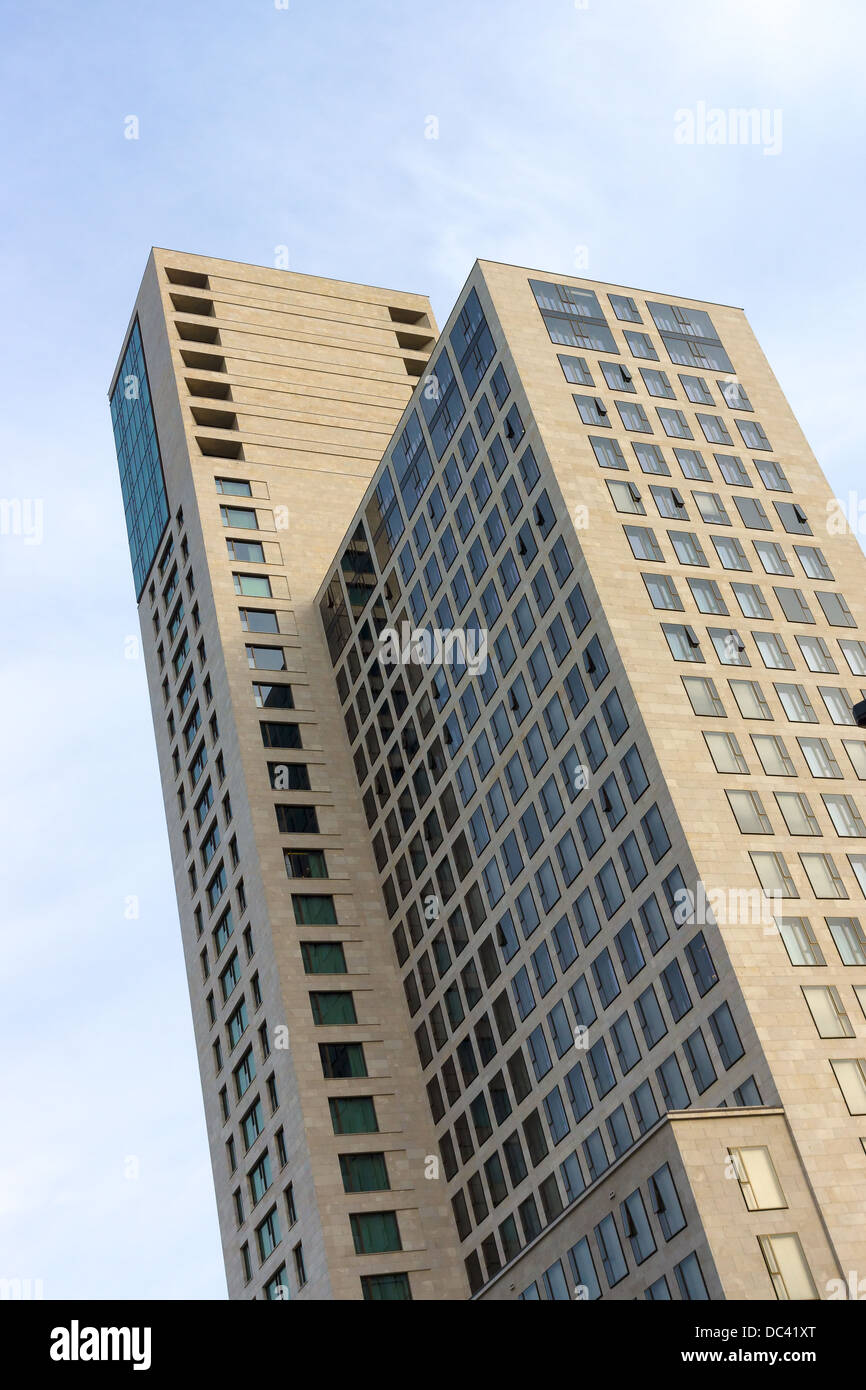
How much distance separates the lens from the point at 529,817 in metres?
68.2

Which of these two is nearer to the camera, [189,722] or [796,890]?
[796,890]

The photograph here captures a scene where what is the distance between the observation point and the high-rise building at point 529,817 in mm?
54312

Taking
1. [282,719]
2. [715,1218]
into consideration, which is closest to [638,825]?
[715,1218]

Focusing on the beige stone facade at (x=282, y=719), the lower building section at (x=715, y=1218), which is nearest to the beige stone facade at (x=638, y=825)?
the lower building section at (x=715, y=1218)

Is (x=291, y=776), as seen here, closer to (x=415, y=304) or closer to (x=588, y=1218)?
(x=588, y=1218)

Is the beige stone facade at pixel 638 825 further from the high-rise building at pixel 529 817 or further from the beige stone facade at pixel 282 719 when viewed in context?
the beige stone facade at pixel 282 719

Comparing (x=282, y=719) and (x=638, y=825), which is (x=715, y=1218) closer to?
(x=638, y=825)

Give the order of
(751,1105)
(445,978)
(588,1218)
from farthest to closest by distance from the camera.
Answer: (445,978) < (588,1218) < (751,1105)

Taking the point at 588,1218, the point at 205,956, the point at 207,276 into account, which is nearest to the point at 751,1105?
the point at 588,1218

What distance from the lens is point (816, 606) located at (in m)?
70.2

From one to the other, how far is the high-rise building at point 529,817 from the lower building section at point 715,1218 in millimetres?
114
